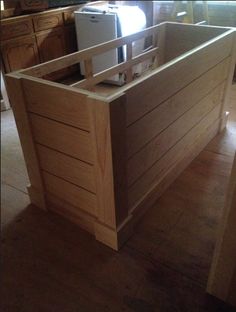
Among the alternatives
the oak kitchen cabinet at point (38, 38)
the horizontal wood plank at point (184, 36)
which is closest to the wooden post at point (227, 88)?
the horizontal wood plank at point (184, 36)

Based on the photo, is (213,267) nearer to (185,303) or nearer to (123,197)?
(185,303)

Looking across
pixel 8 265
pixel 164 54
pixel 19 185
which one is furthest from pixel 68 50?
pixel 8 265

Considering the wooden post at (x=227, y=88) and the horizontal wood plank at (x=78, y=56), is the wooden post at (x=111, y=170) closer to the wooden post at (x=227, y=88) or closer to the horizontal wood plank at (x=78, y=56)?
the horizontal wood plank at (x=78, y=56)

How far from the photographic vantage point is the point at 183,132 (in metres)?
1.38

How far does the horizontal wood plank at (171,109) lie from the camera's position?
1.01 metres

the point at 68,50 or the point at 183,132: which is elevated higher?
the point at 68,50

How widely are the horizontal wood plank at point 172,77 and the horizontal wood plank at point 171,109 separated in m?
0.03

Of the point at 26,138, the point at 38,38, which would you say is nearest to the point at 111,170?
the point at 26,138

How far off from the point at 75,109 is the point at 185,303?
0.72 m

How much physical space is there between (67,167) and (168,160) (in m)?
0.50

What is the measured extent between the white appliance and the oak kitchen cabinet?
56 mm

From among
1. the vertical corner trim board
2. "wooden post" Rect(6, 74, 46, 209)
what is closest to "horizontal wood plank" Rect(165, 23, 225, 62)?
the vertical corner trim board

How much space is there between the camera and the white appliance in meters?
1.36

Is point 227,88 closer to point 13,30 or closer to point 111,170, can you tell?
point 111,170
